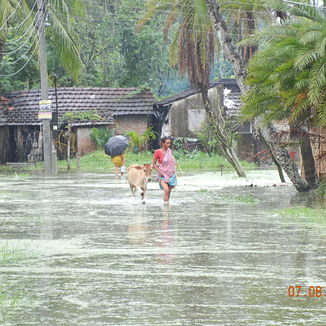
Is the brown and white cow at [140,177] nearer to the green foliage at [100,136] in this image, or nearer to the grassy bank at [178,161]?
the grassy bank at [178,161]

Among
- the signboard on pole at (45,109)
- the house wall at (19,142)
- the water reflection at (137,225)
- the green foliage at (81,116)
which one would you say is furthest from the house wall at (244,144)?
the water reflection at (137,225)

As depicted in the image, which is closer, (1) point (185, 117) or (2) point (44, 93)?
(2) point (44, 93)

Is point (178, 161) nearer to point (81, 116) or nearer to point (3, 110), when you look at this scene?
point (81, 116)

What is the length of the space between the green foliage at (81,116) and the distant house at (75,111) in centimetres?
11

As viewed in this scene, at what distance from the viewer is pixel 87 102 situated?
47.8 m

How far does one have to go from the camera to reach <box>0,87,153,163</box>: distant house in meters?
46.8

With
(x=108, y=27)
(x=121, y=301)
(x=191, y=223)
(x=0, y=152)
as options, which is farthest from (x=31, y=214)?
(x=108, y=27)

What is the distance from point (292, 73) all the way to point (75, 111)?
94.1ft

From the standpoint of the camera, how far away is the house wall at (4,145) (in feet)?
155

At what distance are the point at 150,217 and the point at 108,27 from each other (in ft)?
124

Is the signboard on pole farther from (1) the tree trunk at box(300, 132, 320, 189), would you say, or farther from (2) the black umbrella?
(1) the tree trunk at box(300, 132, 320, 189)

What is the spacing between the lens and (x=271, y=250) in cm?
1185

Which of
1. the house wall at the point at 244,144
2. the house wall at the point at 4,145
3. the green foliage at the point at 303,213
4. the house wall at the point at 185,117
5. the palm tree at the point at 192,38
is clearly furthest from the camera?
the house wall at the point at 185,117

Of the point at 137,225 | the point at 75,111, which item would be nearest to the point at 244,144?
the point at 75,111
